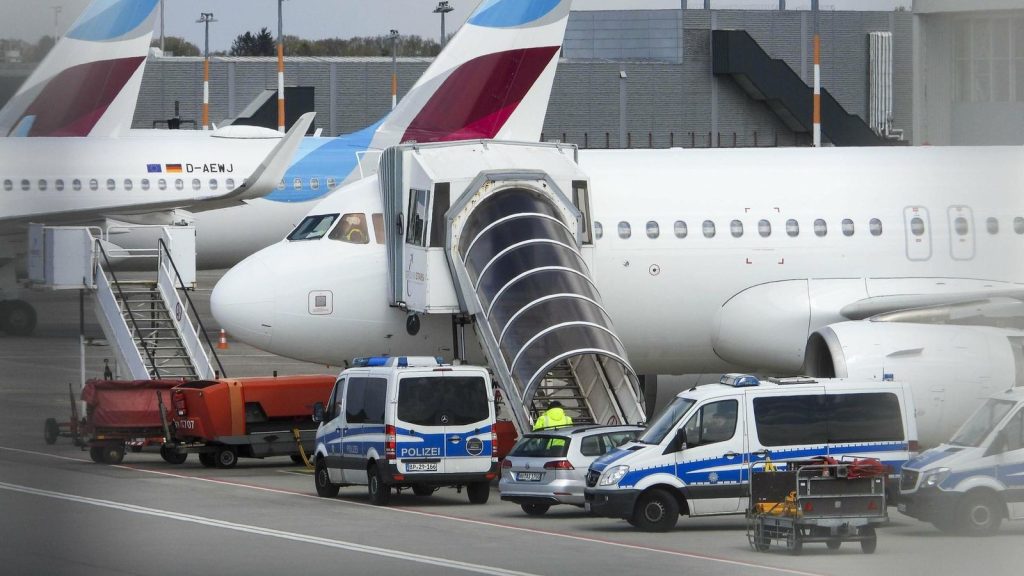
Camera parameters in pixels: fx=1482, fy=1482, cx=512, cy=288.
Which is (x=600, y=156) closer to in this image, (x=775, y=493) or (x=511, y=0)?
(x=775, y=493)

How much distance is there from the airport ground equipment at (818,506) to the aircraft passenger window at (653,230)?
779cm

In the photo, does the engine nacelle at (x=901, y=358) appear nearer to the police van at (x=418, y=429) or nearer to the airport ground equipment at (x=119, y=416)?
the police van at (x=418, y=429)

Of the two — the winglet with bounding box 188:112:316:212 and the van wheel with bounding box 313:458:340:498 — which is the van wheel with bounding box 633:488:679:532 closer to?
the van wheel with bounding box 313:458:340:498

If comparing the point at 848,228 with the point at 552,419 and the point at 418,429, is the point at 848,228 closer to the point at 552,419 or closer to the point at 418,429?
the point at 552,419

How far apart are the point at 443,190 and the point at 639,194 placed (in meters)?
3.56

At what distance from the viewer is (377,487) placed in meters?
18.3

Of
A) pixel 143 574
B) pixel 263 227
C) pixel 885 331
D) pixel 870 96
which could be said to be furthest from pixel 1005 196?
pixel 263 227

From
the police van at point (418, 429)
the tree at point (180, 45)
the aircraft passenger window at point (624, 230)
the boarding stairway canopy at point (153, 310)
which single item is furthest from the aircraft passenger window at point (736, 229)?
the tree at point (180, 45)

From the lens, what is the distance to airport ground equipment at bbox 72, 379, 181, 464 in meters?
21.8

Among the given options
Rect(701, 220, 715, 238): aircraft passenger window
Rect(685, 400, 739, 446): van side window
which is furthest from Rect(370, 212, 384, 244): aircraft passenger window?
Rect(685, 400, 739, 446): van side window

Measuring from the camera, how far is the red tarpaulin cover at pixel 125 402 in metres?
21.8

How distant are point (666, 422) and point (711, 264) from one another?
571cm

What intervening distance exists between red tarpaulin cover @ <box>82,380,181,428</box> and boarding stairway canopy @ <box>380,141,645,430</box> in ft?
13.1

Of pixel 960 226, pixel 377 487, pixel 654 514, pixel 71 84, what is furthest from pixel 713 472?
pixel 71 84
